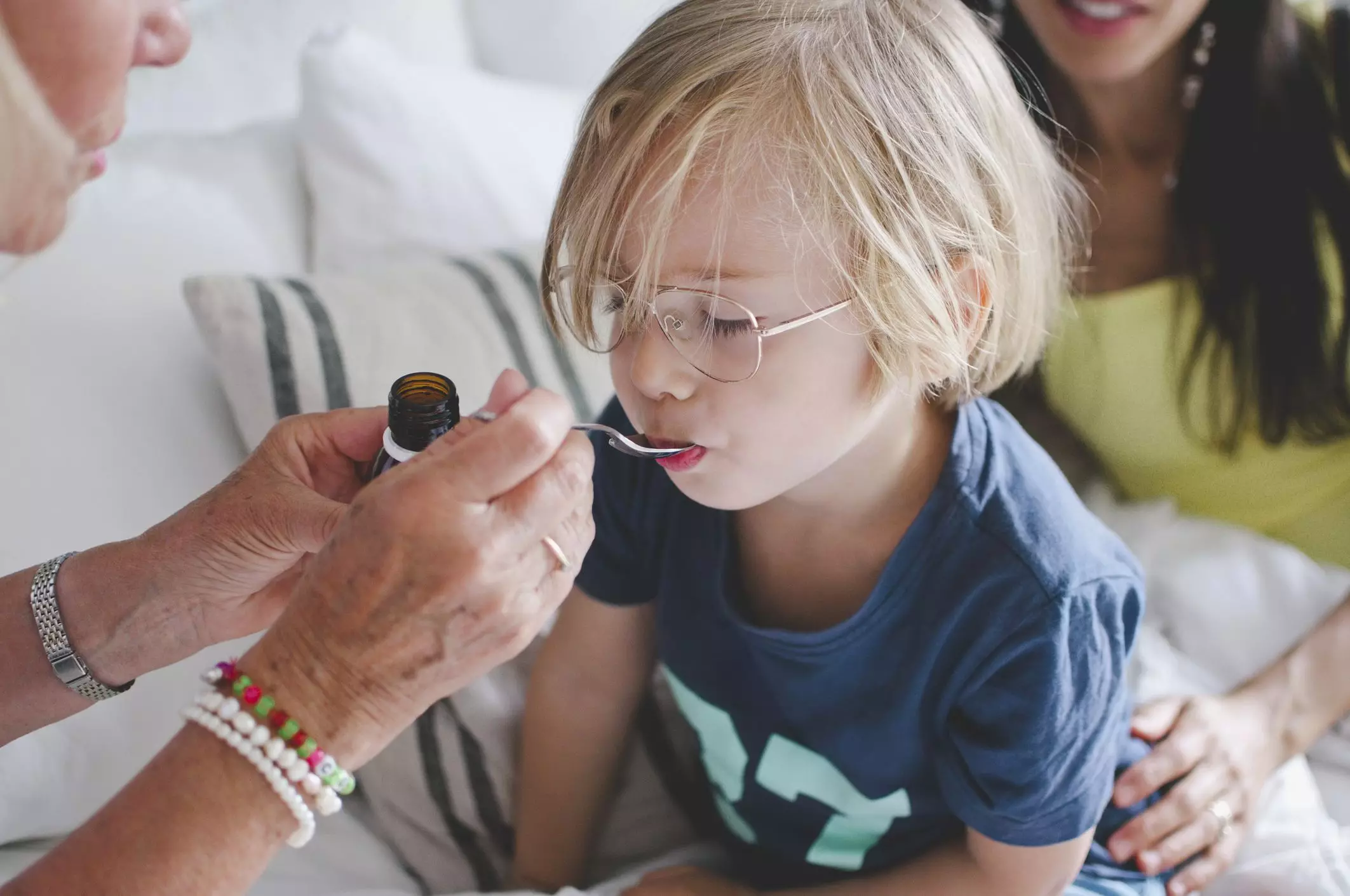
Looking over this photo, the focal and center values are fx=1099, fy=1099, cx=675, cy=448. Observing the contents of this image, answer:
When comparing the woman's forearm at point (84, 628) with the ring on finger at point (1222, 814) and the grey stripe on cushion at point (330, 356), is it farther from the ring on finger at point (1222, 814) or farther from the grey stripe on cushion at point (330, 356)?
the ring on finger at point (1222, 814)

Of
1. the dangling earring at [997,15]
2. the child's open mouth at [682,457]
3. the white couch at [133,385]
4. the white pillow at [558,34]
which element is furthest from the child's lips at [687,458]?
the white pillow at [558,34]

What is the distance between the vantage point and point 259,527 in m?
0.81

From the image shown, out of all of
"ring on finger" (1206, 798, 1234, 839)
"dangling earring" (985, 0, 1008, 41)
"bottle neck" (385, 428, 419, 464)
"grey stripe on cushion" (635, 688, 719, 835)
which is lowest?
"grey stripe on cushion" (635, 688, 719, 835)

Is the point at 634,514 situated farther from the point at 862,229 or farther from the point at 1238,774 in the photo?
the point at 1238,774

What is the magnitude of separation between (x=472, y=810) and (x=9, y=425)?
0.57 metres

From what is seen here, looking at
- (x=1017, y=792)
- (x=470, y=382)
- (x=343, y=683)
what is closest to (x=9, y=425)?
(x=470, y=382)

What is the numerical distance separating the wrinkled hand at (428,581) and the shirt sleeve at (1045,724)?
0.37m

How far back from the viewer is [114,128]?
2.31ft

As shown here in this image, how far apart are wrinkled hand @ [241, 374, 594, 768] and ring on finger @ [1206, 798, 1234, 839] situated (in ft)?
2.33

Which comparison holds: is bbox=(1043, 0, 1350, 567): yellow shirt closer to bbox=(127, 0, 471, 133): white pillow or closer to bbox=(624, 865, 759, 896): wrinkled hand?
bbox=(624, 865, 759, 896): wrinkled hand

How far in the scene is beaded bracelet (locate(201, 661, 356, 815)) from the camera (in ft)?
2.19

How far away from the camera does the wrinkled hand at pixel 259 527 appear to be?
811 mm

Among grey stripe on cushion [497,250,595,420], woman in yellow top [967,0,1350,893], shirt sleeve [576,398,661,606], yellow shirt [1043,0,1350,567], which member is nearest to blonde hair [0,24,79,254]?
shirt sleeve [576,398,661,606]

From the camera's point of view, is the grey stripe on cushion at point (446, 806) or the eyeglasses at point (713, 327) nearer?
the eyeglasses at point (713, 327)
